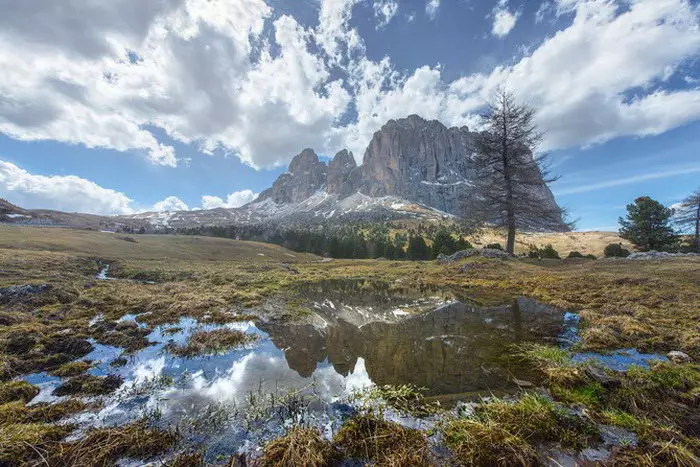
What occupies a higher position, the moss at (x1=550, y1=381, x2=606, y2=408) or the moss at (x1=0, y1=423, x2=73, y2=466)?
the moss at (x1=550, y1=381, x2=606, y2=408)

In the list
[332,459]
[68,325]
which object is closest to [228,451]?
[332,459]

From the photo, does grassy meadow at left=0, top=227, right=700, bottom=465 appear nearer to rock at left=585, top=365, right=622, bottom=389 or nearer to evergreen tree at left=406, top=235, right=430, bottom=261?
rock at left=585, top=365, right=622, bottom=389

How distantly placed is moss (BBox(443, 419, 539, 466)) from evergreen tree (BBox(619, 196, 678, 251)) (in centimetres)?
7352

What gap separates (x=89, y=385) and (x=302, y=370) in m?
5.27

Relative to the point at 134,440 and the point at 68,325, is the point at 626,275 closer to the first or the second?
the point at 134,440

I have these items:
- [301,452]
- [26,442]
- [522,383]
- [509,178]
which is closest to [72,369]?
[26,442]

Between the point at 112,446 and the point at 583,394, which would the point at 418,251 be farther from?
the point at 112,446

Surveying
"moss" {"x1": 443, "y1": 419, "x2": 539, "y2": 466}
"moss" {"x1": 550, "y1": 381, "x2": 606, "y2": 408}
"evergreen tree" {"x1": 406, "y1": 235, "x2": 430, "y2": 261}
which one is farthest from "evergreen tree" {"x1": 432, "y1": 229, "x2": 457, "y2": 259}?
"moss" {"x1": 443, "y1": 419, "x2": 539, "y2": 466}

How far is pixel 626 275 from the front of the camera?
19.7 meters

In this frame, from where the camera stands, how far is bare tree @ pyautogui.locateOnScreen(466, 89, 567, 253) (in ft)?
105

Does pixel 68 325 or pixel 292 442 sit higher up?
pixel 292 442

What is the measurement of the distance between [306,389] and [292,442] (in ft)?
9.59

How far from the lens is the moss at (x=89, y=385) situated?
681 centimetres

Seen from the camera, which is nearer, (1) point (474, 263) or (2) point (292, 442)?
(2) point (292, 442)
